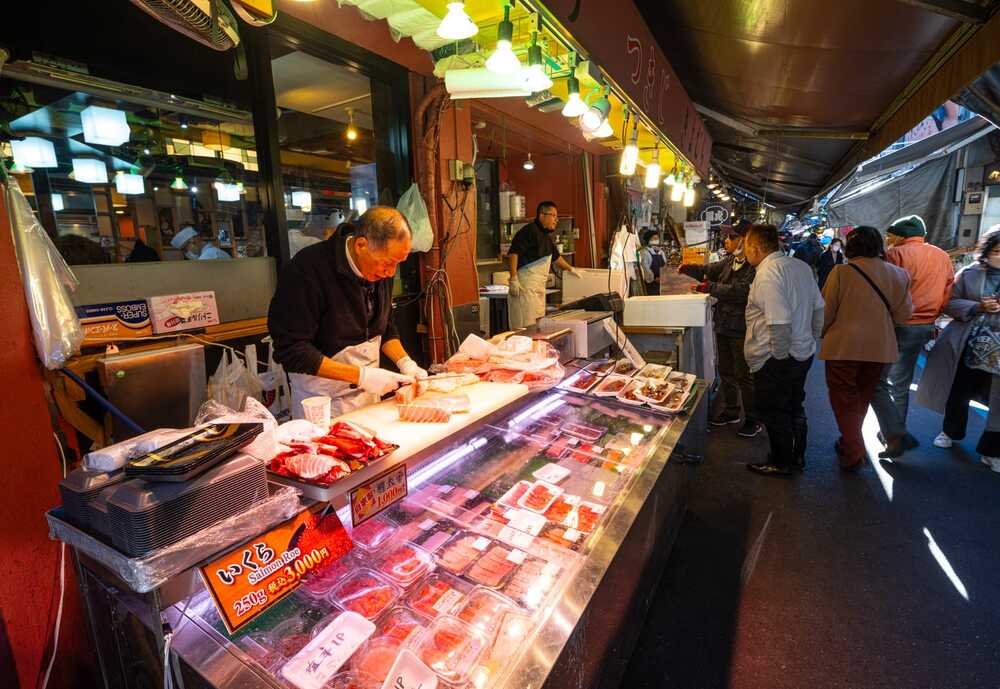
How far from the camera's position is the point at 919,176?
10.3 meters

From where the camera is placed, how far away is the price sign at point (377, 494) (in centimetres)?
151

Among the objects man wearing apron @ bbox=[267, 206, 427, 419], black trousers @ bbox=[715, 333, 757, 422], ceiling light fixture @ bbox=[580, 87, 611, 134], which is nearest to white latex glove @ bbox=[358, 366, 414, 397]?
man wearing apron @ bbox=[267, 206, 427, 419]

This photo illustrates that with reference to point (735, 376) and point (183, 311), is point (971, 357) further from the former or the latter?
point (183, 311)

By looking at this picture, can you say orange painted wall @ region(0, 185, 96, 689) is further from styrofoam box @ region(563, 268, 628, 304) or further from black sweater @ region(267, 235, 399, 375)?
styrofoam box @ region(563, 268, 628, 304)

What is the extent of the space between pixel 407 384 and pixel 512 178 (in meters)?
8.03

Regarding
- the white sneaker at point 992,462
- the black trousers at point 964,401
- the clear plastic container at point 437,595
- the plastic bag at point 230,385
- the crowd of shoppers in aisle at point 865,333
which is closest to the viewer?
the clear plastic container at point 437,595

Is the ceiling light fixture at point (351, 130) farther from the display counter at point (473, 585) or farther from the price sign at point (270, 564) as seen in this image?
the price sign at point (270, 564)

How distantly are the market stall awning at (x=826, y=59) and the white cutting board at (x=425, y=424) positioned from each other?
9.11 ft

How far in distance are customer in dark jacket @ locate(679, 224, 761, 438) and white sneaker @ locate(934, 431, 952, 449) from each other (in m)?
1.59

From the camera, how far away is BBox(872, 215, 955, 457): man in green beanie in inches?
179

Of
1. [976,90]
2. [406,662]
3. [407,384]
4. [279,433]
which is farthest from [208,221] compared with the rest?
[976,90]

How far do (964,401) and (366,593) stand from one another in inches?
228

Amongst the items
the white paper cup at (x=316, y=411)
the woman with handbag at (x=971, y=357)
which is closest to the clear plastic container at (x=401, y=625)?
the white paper cup at (x=316, y=411)

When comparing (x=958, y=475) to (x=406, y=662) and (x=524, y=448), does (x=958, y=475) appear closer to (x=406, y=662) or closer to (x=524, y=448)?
(x=524, y=448)
